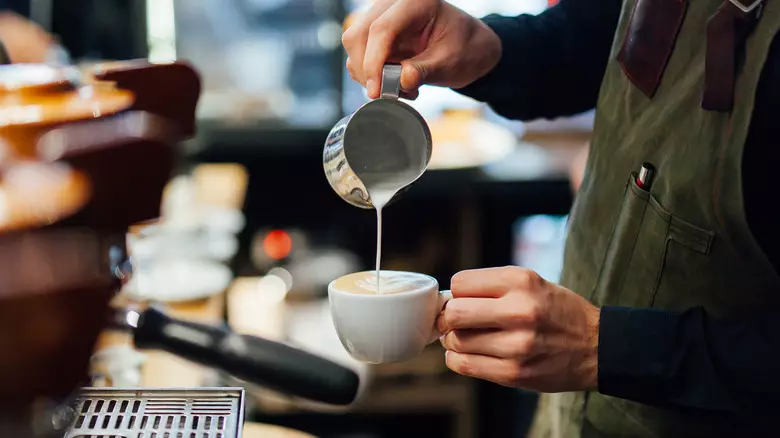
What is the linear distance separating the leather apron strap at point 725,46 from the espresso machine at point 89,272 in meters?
0.57

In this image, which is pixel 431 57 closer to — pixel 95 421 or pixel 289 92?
pixel 95 421

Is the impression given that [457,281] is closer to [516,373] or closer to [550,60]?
[516,373]

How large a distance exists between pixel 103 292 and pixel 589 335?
65 centimetres

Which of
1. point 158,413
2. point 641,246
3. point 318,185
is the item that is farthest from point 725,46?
point 318,185

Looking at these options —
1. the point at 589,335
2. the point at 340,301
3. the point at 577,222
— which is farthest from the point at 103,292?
the point at 577,222

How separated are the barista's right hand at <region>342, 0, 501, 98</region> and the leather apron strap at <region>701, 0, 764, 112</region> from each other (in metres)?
0.39

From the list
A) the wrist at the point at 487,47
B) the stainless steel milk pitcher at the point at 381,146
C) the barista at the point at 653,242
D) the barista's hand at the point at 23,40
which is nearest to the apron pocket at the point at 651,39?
the barista at the point at 653,242

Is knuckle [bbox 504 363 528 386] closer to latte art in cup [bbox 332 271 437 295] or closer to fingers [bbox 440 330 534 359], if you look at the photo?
fingers [bbox 440 330 534 359]

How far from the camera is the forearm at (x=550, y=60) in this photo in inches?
58.1

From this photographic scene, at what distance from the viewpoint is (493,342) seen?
99 centimetres

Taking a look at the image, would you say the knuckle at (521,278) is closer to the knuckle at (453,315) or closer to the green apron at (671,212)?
the knuckle at (453,315)

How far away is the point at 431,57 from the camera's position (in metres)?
1.28

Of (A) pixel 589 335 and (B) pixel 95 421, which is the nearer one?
(B) pixel 95 421

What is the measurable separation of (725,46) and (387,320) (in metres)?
0.53
